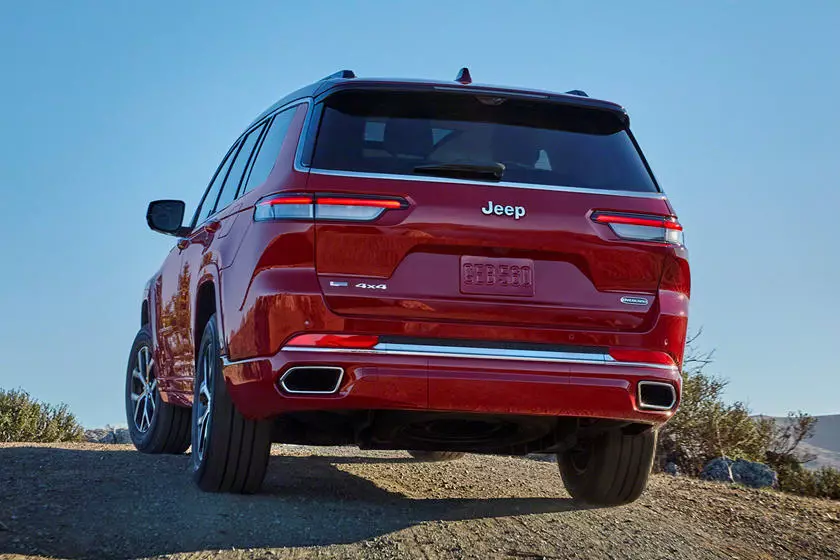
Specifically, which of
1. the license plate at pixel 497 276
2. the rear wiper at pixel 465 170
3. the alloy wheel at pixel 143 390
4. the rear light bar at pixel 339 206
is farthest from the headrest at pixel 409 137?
the alloy wheel at pixel 143 390

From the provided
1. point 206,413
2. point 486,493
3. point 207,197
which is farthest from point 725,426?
point 206,413

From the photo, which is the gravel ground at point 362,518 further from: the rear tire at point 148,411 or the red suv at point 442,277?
the rear tire at point 148,411

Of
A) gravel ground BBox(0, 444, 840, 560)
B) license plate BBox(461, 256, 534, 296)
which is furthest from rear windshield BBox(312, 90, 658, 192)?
gravel ground BBox(0, 444, 840, 560)

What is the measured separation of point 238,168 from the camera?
6562 mm

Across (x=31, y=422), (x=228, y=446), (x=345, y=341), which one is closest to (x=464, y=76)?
(x=345, y=341)

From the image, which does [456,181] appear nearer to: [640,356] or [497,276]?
[497,276]

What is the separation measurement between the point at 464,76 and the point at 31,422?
9.62 meters

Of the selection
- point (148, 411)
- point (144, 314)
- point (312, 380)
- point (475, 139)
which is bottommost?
point (148, 411)

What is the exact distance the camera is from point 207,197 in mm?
7523

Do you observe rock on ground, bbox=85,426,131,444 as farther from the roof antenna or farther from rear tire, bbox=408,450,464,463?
the roof antenna

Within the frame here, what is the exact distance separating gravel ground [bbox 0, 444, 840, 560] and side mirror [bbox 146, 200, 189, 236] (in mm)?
1510

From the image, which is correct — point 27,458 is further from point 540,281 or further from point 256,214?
point 540,281

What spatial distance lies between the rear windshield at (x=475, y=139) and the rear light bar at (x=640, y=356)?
2.50 ft

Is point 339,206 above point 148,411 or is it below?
above
